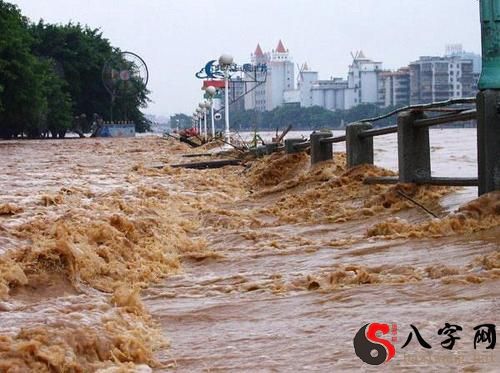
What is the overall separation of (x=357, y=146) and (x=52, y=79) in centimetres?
5885

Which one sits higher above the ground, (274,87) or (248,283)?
(274,87)

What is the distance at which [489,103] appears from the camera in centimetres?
692

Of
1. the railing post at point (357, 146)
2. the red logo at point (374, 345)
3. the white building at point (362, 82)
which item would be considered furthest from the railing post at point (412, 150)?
the white building at point (362, 82)

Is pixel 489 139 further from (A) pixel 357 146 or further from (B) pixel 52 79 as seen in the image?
(B) pixel 52 79

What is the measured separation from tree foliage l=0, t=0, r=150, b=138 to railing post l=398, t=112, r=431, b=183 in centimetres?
4346

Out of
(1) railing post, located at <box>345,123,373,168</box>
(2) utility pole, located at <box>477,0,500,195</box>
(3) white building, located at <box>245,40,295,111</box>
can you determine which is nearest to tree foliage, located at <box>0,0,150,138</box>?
(3) white building, located at <box>245,40,295,111</box>

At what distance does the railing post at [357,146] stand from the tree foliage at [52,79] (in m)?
41.4

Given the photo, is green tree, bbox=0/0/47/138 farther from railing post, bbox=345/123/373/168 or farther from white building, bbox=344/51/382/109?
railing post, bbox=345/123/373/168

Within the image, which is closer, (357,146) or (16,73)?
(357,146)

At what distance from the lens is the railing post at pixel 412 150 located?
8.66 m

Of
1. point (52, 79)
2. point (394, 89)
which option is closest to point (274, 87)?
point (52, 79)

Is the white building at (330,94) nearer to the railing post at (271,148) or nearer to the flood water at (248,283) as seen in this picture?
the railing post at (271,148)

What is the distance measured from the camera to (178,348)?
3.93 metres

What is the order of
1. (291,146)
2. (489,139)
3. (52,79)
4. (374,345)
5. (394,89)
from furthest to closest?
(52,79)
(394,89)
(291,146)
(489,139)
(374,345)
